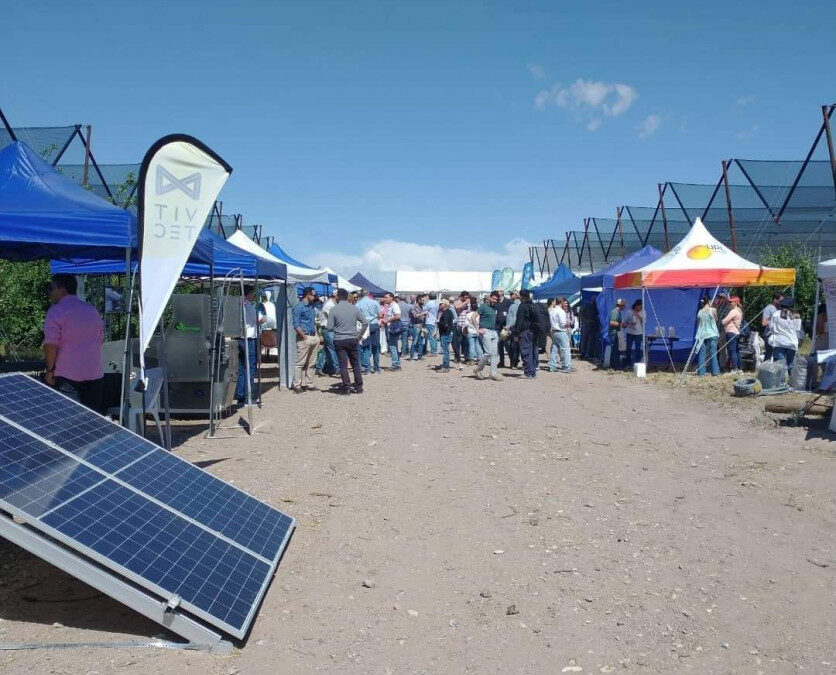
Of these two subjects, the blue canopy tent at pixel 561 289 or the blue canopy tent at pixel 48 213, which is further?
the blue canopy tent at pixel 561 289

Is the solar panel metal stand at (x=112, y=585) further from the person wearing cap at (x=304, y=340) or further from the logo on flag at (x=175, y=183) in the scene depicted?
the person wearing cap at (x=304, y=340)

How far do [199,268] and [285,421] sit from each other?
251 cm

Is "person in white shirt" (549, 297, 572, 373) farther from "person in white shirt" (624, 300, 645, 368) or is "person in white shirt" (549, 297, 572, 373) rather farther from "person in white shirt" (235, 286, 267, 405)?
"person in white shirt" (235, 286, 267, 405)

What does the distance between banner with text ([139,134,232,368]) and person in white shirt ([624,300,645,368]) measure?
40.4 feet

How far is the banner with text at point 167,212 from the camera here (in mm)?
5332

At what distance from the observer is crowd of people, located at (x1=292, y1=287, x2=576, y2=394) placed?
494 inches

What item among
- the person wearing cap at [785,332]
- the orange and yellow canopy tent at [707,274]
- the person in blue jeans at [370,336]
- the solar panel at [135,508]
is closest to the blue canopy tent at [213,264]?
the person in blue jeans at [370,336]

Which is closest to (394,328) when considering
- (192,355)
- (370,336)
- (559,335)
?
(370,336)

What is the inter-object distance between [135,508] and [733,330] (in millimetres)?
14135

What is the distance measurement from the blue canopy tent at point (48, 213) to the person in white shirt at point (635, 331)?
1248 cm

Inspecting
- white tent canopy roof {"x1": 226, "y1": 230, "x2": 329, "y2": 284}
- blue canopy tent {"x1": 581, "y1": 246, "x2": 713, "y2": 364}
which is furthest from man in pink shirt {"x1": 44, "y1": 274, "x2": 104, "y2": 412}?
blue canopy tent {"x1": 581, "y1": 246, "x2": 713, "y2": 364}

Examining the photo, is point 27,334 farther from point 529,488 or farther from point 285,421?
point 529,488

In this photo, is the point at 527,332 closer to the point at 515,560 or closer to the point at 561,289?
the point at 561,289

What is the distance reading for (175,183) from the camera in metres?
5.59
